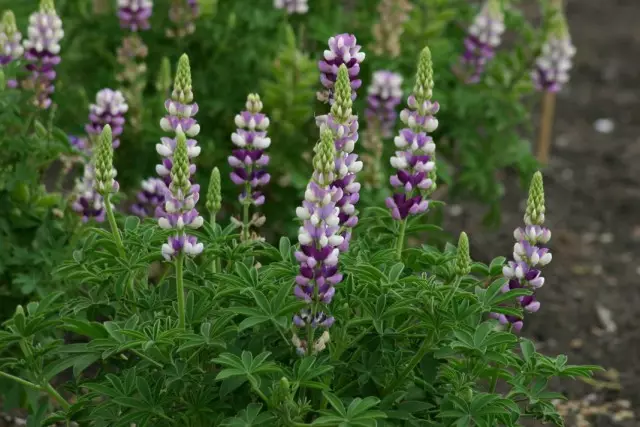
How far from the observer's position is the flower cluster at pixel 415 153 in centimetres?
325

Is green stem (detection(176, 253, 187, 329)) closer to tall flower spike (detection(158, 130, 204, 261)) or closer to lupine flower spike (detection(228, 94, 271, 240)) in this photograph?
tall flower spike (detection(158, 130, 204, 261))

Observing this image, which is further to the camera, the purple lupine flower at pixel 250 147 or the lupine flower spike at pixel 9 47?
the lupine flower spike at pixel 9 47

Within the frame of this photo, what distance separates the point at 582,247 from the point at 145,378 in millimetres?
4287

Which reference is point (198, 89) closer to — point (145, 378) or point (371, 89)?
point (371, 89)

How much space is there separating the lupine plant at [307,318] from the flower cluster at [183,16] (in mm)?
1920

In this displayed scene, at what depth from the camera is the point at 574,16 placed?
11.8 m

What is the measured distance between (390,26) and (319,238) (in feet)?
8.95

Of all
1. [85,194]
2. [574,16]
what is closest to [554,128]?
[574,16]

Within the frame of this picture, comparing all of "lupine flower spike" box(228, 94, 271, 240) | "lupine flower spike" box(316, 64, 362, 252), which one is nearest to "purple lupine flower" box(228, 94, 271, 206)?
"lupine flower spike" box(228, 94, 271, 240)

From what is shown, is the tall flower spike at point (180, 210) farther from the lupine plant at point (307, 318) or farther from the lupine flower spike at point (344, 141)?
the lupine flower spike at point (344, 141)

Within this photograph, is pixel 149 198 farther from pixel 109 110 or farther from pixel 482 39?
pixel 482 39

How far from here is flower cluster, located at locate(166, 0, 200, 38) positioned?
5199 millimetres

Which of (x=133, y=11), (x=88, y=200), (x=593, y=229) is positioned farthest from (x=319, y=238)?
(x=593, y=229)

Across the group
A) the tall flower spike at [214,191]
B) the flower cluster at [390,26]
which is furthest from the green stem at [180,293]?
the flower cluster at [390,26]
